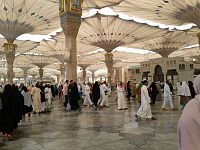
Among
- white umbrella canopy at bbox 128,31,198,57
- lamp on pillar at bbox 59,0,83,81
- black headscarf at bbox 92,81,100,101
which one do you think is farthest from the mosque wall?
lamp on pillar at bbox 59,0,83,81

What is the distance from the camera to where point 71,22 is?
42.3 feet

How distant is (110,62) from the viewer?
107 ft

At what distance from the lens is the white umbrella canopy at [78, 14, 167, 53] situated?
28.1 metres

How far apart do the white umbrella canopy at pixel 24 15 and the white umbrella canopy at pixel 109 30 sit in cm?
463

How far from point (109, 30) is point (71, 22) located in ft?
55.4

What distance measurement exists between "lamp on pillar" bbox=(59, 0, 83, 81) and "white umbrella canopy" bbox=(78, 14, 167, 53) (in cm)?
1420

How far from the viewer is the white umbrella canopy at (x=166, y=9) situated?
2195cm

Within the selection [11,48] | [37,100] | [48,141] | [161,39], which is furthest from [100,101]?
[161,39]

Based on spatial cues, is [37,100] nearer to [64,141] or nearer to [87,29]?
[64,141]

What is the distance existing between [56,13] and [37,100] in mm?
14808

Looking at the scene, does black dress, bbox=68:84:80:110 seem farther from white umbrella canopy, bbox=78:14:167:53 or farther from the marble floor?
white umbrella canopy, bbox=78:14:167:53

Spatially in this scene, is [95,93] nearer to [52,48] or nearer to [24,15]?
[24,15]

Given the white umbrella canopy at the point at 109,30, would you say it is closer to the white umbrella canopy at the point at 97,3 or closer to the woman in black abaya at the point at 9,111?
the white umbrella canopy at the point at 97,3

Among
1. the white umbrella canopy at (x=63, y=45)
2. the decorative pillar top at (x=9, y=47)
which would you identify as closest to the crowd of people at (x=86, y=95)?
the decorative pillar top at (x=9, y=47)
